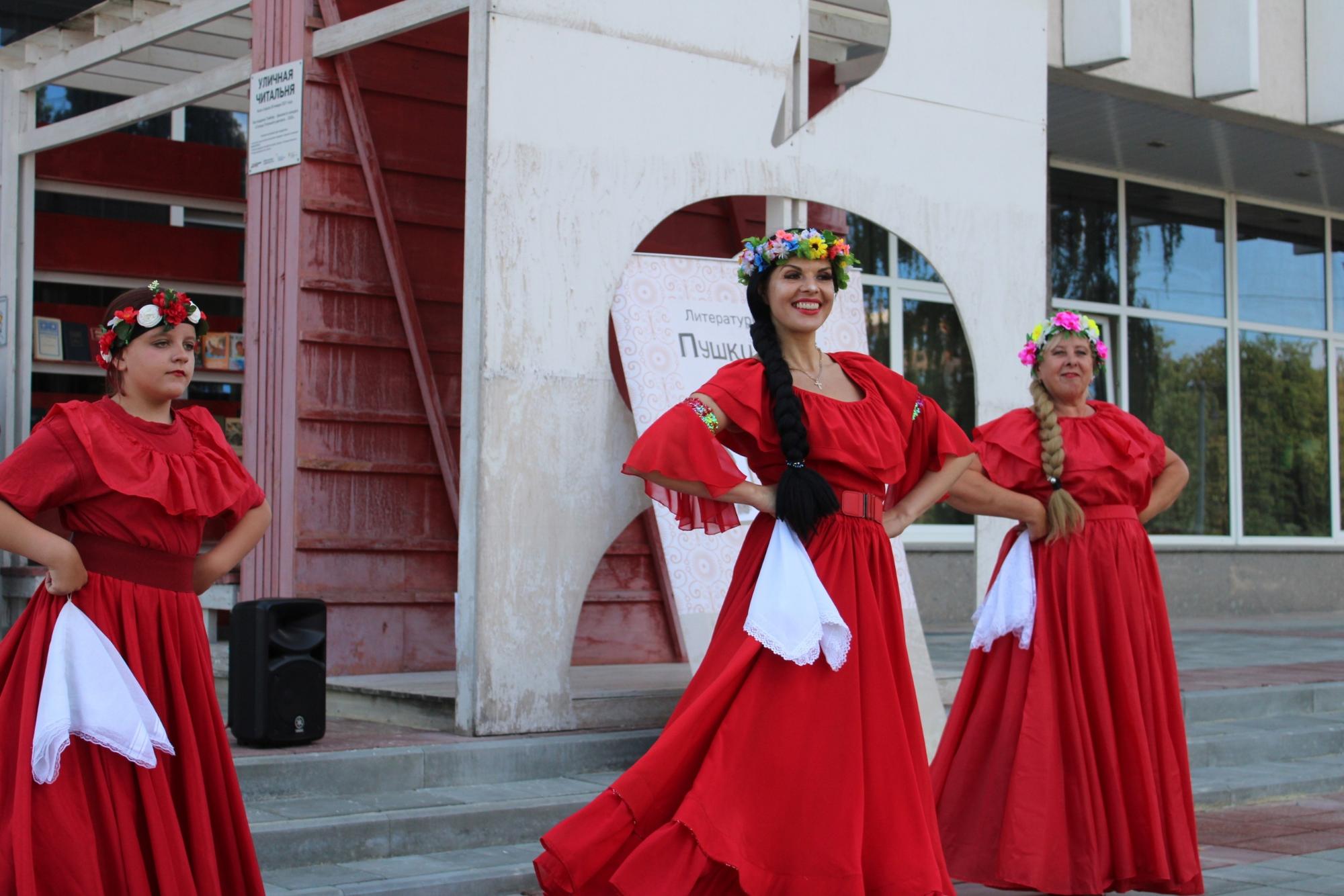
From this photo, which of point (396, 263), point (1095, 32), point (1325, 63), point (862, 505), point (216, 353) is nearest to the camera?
point (862, 505)

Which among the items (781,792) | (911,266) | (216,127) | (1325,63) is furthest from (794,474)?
(1325,63)

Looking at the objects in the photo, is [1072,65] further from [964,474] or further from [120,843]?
[120,843]

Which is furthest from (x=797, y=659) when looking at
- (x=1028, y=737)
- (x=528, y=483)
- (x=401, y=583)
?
(x=401, y=583)

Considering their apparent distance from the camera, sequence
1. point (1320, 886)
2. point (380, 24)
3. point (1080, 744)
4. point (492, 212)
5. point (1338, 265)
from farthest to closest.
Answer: point (1338, 265)
point (380, 24)
point (492, 212)
point (1320, 886)
point (1080, 744)

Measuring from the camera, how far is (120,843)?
382cm

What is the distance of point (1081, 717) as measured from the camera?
5367 mm

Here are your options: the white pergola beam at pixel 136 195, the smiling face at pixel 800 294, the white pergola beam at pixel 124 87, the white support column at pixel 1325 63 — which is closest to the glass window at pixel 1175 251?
the white support column at pixel 1325 63

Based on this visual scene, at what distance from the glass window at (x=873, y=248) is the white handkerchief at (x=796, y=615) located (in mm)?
9325

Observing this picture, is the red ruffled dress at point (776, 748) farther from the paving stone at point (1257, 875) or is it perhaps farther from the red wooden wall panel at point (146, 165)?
the red wooden wall panel at point (146, 165)

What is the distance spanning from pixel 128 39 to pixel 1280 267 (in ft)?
41.0

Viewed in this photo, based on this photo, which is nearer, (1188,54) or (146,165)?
(146,165)

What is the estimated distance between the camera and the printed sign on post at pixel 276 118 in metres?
7.55

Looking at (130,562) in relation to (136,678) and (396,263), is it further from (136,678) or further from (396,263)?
(396,263)

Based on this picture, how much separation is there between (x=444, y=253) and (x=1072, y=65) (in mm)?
5129
